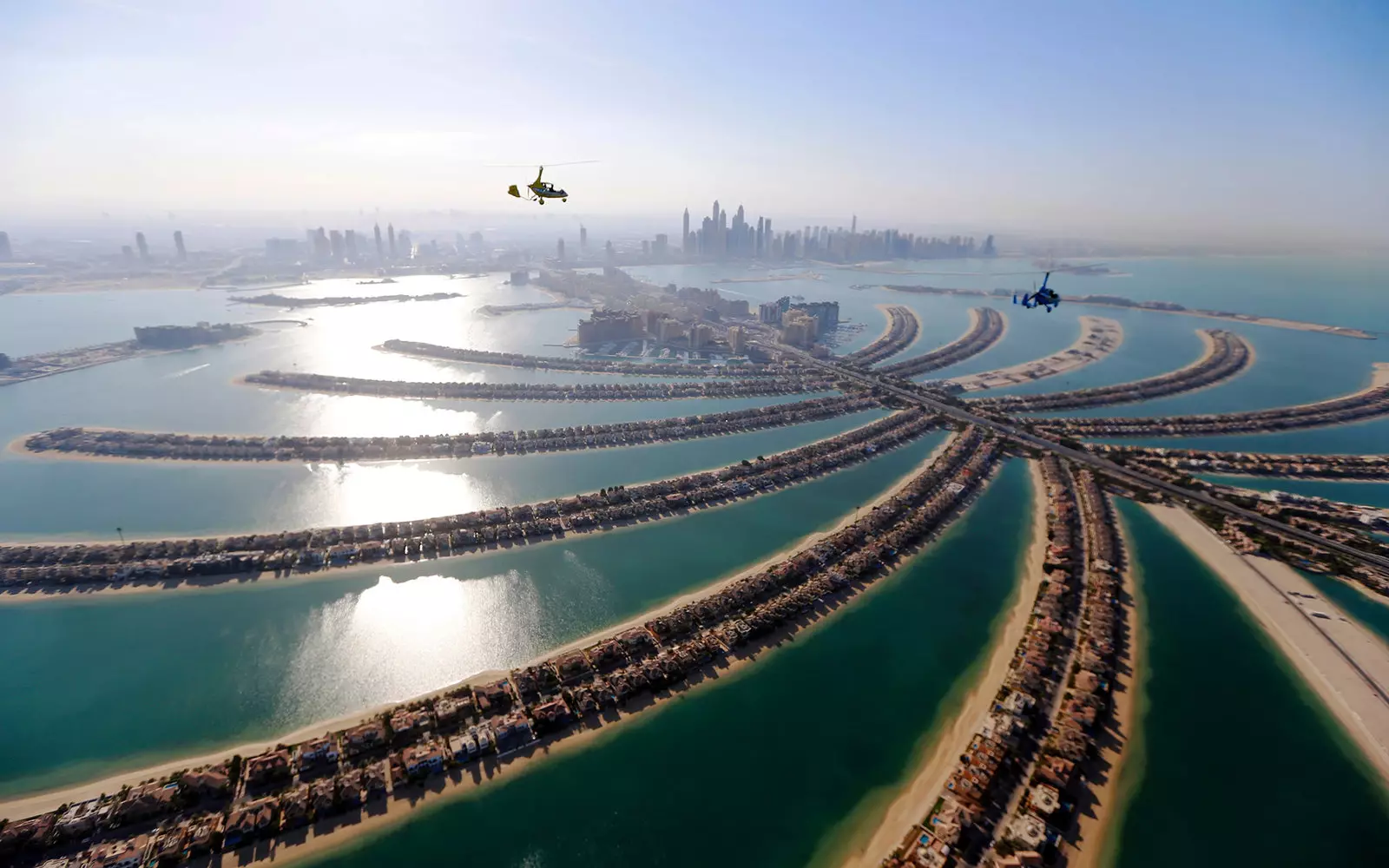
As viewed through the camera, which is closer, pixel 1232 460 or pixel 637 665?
pixel 637 665

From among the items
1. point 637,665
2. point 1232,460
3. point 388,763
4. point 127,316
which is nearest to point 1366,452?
point 1232,460

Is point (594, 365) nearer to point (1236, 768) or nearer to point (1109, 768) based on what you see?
point (1109, 768)

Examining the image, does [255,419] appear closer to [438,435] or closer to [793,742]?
[438,435]

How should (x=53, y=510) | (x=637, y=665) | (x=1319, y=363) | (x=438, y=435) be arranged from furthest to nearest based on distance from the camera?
(x=1319, y=363)
(x=438, y=435)
(x=53, y=510)
(x=637, y=665)

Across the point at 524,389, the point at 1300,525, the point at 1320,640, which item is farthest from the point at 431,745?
the point at 1300,525

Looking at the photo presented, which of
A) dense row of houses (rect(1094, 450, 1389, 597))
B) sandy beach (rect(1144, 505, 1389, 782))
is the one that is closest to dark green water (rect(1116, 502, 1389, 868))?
sandy beach (rect(1144, 505, 1389, 782))

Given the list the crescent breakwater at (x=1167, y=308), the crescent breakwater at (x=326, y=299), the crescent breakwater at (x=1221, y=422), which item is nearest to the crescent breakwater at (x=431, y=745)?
the crescent breakwater at (x=1221, y=422)

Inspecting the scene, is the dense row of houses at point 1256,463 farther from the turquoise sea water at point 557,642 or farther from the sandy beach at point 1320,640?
the sandy beach at point 1320,640
